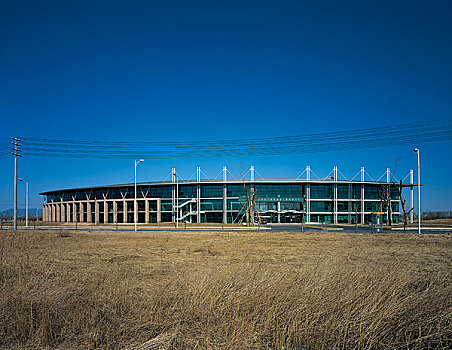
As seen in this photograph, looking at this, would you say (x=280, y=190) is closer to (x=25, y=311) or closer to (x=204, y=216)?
(x=204, y=216)

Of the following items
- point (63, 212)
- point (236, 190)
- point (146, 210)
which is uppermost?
point (236, 190)

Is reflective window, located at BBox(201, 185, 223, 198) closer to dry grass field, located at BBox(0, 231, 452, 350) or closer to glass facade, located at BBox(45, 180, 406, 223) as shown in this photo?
glass facade, located at BBox(45, 180, 406, 223)

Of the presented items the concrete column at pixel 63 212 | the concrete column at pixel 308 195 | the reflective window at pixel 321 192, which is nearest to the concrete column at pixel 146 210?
the concrete column at pixel 63 212

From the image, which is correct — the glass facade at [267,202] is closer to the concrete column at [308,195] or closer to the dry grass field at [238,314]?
the concrete column at [308,195]

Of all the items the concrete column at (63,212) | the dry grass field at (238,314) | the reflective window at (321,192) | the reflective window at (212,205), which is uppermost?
the reflective window at (321,192)

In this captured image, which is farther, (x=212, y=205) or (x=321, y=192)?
(x=321, y=192)

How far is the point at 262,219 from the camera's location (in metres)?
75.6

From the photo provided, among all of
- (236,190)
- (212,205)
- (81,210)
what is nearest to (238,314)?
(236,190)

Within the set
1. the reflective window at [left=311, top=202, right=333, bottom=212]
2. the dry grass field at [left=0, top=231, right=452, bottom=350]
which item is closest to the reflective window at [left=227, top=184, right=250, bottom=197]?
the reflective window at [left=311, top=202, right=333, bottom=212]

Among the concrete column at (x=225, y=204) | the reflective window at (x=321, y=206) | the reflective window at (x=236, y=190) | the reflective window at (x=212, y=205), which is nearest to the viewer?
the concrete column at (x=225, y=204)

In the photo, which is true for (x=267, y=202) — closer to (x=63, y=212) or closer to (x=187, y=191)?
(x=187, y=191)

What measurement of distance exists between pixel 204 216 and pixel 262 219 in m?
13.3

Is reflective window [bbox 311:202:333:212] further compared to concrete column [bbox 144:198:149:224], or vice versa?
reflective window [bbox 311:202:333:212]

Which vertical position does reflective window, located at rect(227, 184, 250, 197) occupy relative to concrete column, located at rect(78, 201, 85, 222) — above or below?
above
